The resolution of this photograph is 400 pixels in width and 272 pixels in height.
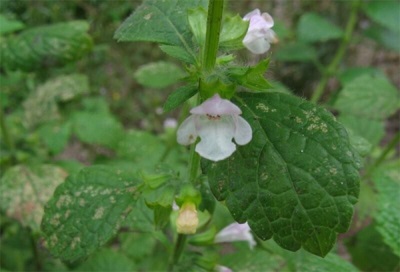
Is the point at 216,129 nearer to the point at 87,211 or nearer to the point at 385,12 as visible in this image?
the point at 87,211

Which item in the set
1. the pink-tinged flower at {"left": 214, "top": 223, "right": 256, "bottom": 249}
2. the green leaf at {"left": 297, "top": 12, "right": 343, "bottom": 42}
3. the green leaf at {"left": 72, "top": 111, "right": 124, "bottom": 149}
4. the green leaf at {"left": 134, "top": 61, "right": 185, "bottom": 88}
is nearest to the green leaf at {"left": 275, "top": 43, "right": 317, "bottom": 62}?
the green leaf at {"left": 297, "top": 12, "right": 343, "bottom": 42}

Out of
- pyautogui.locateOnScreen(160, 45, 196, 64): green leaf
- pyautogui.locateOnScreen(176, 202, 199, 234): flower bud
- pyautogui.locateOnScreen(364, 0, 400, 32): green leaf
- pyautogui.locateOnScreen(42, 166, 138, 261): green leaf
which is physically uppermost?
pyautogui.locateOnScreen(160, 45, 196, 64): green leaf

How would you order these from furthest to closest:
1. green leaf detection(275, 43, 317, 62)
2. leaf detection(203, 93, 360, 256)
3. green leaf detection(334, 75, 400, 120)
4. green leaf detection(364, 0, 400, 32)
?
green leaf detection(275, 43, 317, 62), green leaf detection(364, 0, 400, 32), green leaf detection(334, 75, 400, 120), leaf detection(203, 93, 360, 256)

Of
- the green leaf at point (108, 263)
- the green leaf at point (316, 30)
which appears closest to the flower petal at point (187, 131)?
the green leaf at point (108, 263)

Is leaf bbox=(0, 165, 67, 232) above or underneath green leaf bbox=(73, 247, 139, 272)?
above

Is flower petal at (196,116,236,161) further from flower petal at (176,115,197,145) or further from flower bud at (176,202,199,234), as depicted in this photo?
flower bud at (176,202,199,234)

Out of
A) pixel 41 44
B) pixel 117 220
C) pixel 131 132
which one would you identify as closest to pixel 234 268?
pixel 117 220

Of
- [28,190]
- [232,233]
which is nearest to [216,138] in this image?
[232,233]
